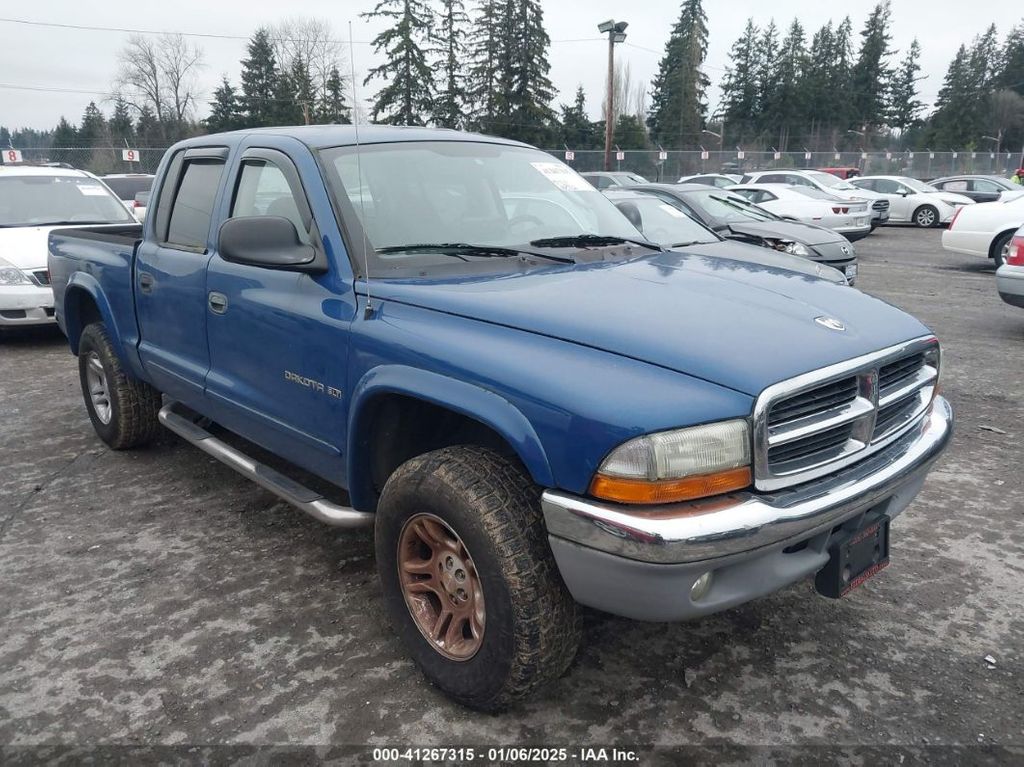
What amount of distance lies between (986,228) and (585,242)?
33.9ft

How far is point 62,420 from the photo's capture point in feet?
18.6

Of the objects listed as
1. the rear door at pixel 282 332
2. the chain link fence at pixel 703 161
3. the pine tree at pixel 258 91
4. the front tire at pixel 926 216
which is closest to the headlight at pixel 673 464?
the rear door at pixel 282 332

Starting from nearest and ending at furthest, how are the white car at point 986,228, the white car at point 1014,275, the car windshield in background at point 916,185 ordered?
the white car at point 1014,275, the white car at point 986,228, the car windshield in background at point 916,185

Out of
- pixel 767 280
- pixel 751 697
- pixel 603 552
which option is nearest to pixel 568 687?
pixel 751 697

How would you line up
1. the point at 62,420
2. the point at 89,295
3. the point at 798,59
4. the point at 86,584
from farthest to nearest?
the point at 798,59
the point at 62,420
the point at 89,295
the point at 86,584

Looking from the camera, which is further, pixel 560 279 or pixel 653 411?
pixel 560 279

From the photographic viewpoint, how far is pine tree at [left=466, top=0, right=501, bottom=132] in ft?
163

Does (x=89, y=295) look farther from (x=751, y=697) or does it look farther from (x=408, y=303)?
(x=751, y=697)

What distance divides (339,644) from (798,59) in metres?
84.7

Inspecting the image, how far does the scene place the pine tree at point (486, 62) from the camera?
49.8 m

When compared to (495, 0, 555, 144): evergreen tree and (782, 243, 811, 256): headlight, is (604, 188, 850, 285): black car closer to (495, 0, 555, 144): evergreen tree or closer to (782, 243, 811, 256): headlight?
(782, 243, 811, 256): headlight

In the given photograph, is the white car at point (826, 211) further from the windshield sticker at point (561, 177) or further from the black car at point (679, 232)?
the windshield sticker at point (561, 177)

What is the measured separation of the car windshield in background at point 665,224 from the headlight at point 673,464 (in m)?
5.47

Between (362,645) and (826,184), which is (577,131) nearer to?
(826,184)
